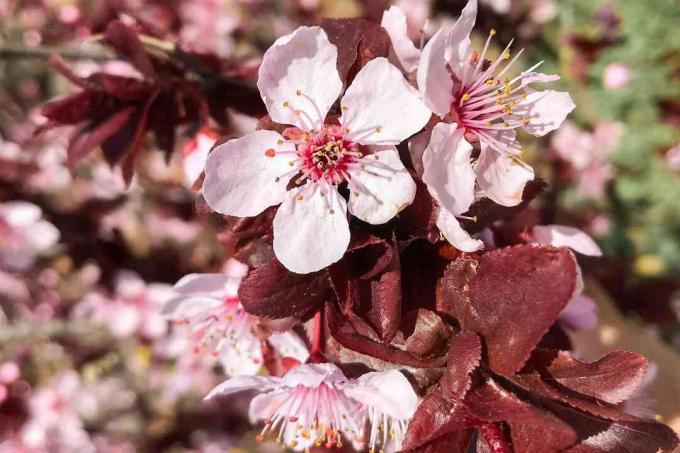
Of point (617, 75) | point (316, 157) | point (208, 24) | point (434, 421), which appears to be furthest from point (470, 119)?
point (208, 24)

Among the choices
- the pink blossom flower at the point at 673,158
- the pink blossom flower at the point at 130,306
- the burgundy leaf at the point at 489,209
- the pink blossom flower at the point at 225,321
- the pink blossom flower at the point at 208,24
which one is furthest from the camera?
the pink blossom flower at the point at 208,24

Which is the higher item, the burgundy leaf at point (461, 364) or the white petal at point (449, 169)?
the white petal at point (449, 169)

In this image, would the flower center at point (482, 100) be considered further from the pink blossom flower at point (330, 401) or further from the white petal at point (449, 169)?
the pink blossom flower at point (330, 401)

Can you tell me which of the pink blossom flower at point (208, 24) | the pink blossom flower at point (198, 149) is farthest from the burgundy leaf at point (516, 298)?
the pink blossom flower at point (208, 24)

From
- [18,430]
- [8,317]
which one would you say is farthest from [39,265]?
[18,430]

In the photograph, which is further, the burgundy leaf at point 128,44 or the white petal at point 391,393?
the burgundy leaf at point 128,44
